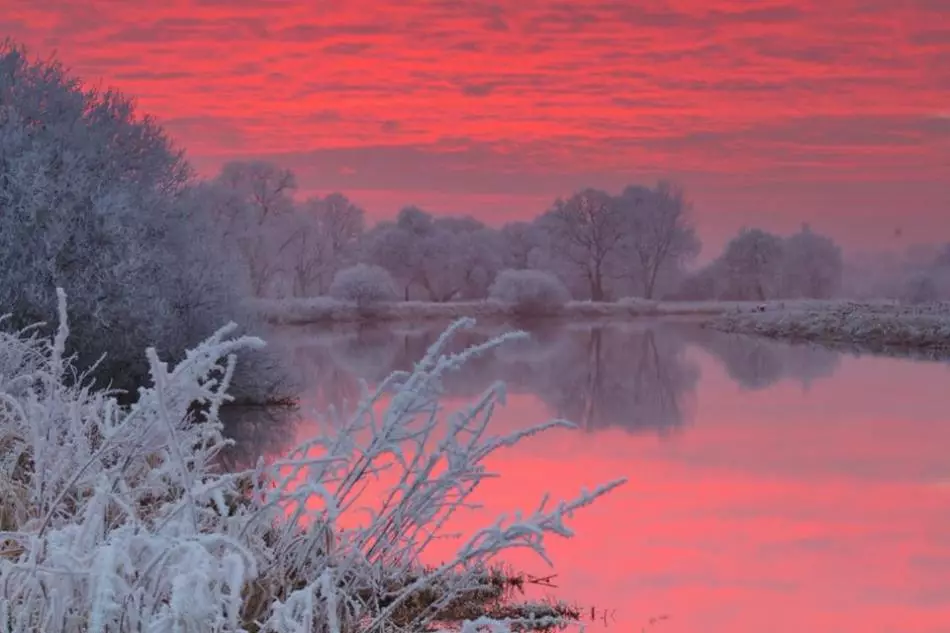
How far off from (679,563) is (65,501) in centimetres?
359

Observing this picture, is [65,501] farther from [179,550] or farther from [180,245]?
[180,245]

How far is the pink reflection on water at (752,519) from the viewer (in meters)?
6.29

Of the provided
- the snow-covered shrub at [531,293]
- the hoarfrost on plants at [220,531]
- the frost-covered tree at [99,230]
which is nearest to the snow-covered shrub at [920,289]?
the snow-covered shrub at [531,293]

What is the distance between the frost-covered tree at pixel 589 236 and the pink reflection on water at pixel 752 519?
134 feet

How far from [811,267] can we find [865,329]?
32.3 metres

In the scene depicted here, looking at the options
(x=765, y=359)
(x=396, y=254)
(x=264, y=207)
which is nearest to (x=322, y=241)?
(x=396, y=254)

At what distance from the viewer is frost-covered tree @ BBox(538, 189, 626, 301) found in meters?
55.9

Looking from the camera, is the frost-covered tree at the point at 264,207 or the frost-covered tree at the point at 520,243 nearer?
the frost-covered tree at the point at 264,207

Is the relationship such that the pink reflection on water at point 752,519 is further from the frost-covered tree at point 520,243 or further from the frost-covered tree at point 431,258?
the frost-covered tree at point 520,243

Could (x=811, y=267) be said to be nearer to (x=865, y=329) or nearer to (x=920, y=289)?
(x=920, y=289)

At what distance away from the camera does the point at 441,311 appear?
152 feet

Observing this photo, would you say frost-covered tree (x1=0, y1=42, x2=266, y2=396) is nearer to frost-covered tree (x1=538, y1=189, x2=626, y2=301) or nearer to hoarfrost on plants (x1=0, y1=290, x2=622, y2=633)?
hoarfrost on plants (x1=0, y1=290, x2=622, y2=633)

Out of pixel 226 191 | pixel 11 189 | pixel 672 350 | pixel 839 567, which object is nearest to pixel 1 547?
pixel 839 567

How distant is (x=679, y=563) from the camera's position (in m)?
7.14
